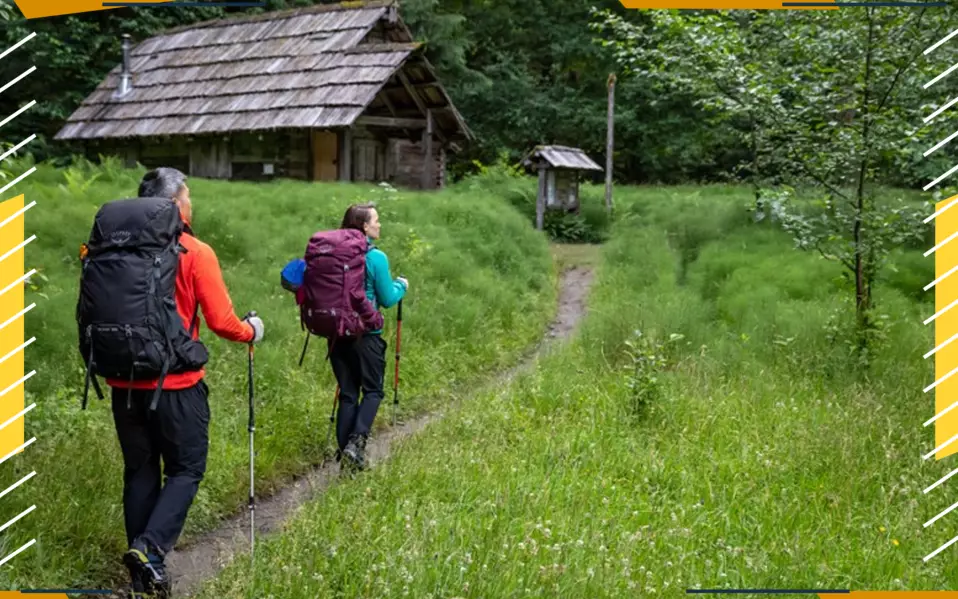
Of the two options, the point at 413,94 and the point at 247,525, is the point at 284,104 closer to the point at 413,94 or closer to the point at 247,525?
the point at 413,94

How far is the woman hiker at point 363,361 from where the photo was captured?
576 cm

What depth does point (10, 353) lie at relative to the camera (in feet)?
10.1

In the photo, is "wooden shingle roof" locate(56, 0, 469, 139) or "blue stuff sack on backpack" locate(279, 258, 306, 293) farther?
"wooden shingle roof" locate(56, 0, 469, 139)

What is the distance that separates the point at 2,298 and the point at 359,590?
200 centimetres

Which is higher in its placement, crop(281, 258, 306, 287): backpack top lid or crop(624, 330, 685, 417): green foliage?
crop(281, 258, 306, 287): backpack top lid

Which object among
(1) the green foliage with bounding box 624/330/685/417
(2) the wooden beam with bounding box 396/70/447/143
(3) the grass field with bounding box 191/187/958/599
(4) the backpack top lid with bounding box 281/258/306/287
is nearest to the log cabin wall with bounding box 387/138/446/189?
(2) the wooden beam with bounding box 396/70/447/143

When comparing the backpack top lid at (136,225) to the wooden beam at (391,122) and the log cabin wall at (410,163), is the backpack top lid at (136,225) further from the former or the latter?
the log cabin wall at (410,163)

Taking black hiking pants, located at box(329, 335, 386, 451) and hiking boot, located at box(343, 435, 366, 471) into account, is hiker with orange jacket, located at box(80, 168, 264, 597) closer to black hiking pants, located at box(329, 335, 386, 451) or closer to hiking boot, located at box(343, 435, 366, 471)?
hiking boot, located at box(343, 435, 366, 471)

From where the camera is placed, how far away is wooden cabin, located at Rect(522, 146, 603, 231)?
2028 cm

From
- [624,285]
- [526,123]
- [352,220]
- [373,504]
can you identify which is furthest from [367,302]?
[526,123]

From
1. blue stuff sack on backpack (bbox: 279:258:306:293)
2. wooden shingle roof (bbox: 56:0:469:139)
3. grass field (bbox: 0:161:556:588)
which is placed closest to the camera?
grass field (bbox: 0:161:556:588)

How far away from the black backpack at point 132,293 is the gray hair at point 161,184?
25 cm

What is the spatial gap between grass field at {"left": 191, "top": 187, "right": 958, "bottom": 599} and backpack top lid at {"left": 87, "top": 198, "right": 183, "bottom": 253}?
1.66 metres

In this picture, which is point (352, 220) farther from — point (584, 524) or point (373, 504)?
point (584, 524)
